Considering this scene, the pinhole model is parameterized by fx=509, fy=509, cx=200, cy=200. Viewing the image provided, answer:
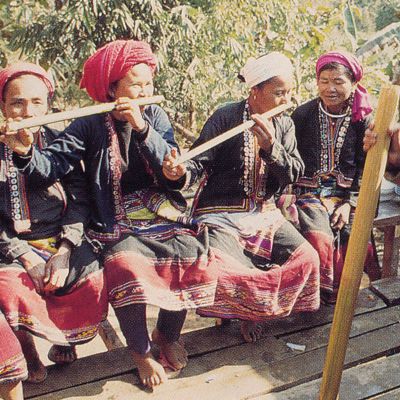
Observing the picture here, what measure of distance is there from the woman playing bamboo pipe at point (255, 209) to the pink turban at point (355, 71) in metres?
0.43

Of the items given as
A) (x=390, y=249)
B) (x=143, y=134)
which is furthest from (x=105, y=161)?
(x=390, y=249)

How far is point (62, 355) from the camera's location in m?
2.21

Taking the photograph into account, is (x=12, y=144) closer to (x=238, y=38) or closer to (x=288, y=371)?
(x=288, y=371)

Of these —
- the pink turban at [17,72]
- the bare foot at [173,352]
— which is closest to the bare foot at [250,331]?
the bare foot at [173,352]

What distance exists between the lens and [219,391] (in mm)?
2066

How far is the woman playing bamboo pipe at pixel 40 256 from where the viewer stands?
6.39ft

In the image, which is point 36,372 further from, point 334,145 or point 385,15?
point 385,15

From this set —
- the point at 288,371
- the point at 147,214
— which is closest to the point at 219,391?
the point at 288,371

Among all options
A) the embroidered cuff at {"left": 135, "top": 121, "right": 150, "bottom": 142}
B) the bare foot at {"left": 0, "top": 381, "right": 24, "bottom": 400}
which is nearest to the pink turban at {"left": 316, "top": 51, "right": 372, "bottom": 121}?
the embroidered cuff at {"left": 135, "top": 121, "right": 150, "bottom": 142}

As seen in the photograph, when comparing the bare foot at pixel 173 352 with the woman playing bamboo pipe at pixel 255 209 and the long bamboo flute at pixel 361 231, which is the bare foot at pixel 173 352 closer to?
the woman playing bamboo pipe at pixel 255 209

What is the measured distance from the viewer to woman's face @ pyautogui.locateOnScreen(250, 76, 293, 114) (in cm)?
241

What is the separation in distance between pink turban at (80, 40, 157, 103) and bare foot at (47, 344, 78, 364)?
1120 mm

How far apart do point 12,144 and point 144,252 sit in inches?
26.6

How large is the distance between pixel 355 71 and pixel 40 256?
1903 millimetres
